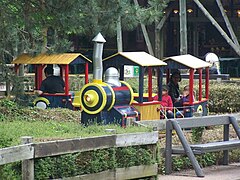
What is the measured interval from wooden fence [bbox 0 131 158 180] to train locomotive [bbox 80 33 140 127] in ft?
9.60

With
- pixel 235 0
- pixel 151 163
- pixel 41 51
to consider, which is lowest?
pixel 151 163

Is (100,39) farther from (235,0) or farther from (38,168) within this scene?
(235,0)

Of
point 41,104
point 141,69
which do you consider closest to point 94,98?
point 141,69

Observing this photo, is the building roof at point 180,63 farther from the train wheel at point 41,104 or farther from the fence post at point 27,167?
the fence post at point 27,167

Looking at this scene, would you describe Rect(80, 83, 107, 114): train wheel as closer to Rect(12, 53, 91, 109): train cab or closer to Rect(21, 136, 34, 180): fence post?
Rect(12, 53, 91, 109): train cab

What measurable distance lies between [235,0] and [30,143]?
27294mm

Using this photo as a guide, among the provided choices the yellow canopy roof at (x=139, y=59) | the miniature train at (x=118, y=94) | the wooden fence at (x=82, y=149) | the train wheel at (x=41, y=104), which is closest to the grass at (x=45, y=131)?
the wooden fence at (x=82, y=149)

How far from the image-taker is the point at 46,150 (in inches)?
313

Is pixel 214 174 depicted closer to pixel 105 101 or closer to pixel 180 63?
pixel 105 101

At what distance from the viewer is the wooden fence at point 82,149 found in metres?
7.60

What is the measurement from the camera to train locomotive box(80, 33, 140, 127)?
1275cm

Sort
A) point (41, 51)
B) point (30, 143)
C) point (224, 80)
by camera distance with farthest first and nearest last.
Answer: point (224, 80) → point (41, 51) → point (30, 143)

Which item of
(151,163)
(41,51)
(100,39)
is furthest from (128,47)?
(151,163)

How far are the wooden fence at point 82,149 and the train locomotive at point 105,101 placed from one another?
9.60 feet
